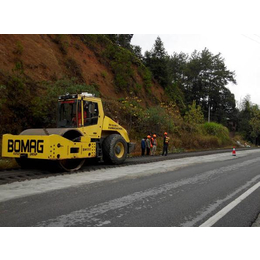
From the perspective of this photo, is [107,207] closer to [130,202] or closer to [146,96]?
[130,202]

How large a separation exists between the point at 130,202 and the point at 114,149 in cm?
683

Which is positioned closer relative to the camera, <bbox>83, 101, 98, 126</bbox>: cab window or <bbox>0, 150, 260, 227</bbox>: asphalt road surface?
<bbox>0, 150, 260, 227</bbox>: asphalt road surface

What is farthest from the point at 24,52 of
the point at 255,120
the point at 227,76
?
the point at 227,76

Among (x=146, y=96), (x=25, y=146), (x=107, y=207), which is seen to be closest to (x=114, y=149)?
(x=25, y=146)

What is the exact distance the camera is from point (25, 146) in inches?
401

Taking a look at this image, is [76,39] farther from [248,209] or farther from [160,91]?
[248,209]

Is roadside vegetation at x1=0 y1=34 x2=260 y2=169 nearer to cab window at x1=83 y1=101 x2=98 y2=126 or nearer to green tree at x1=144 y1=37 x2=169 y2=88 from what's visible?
green tree at x1=144 y1=37 x2=169 y2=88

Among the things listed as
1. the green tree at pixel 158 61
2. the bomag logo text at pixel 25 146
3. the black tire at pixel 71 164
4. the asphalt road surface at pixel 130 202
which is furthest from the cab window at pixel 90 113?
the green tree at pixel 158 61

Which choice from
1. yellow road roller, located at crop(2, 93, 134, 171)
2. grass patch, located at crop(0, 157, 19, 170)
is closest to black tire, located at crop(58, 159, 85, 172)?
yellow road roller, located at crop(2, 93, 134, 171)

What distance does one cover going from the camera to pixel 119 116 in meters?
25.8

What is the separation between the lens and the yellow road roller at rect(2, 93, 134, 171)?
1005 centimetres

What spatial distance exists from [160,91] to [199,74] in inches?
1000

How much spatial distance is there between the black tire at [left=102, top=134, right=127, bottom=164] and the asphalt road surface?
9.98 ft

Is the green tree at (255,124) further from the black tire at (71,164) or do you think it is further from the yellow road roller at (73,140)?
the black tire at (71,164)
